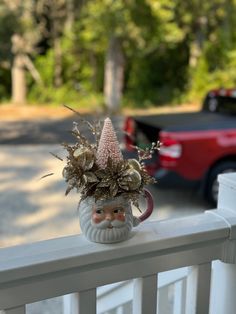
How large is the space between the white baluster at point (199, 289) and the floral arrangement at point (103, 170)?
0.32 metres

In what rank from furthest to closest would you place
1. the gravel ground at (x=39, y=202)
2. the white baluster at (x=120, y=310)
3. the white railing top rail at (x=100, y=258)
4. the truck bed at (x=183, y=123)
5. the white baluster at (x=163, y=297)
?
the truck bed at (x=183, y=123)
the gravel ground at (x=39, y=202)
the white baluster at (x=120, y=310)
the white baluster at (x=163, y=297)
the white railing top rail at (x=100, y=258)

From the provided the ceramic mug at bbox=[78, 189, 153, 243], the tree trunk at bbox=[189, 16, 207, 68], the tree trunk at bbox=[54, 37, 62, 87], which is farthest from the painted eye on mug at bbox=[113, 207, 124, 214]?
the tree trunk at bbox=[54, 37, 62, 87]

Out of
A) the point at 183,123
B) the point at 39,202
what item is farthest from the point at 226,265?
the point at 39,202

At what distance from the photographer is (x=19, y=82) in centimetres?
1642

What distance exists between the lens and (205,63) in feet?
54.4

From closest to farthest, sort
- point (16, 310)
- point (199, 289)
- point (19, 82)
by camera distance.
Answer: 1. point (16, 310)
2. point (199, 289)
3. point (19, 82)

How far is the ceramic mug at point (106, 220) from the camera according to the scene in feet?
4.16

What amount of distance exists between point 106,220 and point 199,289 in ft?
1.38

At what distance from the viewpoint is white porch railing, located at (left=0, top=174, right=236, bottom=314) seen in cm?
115

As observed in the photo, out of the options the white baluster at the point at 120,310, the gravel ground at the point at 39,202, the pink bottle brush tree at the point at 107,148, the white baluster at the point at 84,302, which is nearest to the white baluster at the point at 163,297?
the white baluster at the point at 120,310

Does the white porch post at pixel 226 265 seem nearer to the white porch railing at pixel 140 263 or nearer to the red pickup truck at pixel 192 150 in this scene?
the white porch railing at pixel 140 263

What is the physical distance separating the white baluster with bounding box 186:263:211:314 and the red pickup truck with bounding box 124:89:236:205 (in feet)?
11.8

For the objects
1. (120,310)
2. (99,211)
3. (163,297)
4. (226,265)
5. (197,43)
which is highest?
(197,43)

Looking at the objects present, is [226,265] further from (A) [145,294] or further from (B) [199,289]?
(A) [145,294]
